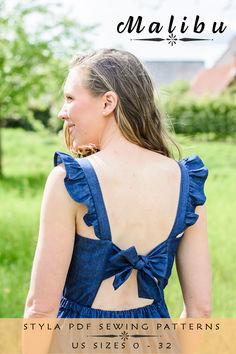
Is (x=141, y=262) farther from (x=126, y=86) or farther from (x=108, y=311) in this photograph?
(x=126, y=86)

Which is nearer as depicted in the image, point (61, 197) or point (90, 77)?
point (61, 197)

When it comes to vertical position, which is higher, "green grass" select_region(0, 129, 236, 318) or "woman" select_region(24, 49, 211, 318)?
"woman" select_region(24, 49, 211, 318)

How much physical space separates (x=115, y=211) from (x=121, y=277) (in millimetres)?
230

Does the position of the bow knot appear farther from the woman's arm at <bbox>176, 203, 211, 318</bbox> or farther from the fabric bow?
the woman's arm at <bbox>176, 203, 211, 318</bbox>

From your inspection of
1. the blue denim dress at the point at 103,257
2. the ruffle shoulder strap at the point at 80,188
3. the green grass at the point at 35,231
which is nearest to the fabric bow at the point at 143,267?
the blue denim dress at the point at 103,257

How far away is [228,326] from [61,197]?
3.09 metres

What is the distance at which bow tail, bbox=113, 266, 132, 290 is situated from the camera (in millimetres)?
1592

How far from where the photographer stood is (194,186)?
174 cm

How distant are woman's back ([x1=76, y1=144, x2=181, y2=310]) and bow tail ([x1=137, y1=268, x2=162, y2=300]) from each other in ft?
0.06

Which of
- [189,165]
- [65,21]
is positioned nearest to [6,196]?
[65,21]

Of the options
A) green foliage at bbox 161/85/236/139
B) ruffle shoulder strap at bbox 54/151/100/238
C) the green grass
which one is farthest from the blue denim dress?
green foliage at bbox 161/85/236/139

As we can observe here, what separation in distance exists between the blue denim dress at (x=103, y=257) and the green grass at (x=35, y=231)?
53cm

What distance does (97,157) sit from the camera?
1604 millimetres

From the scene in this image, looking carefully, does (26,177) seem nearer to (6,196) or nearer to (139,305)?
(6,196)
